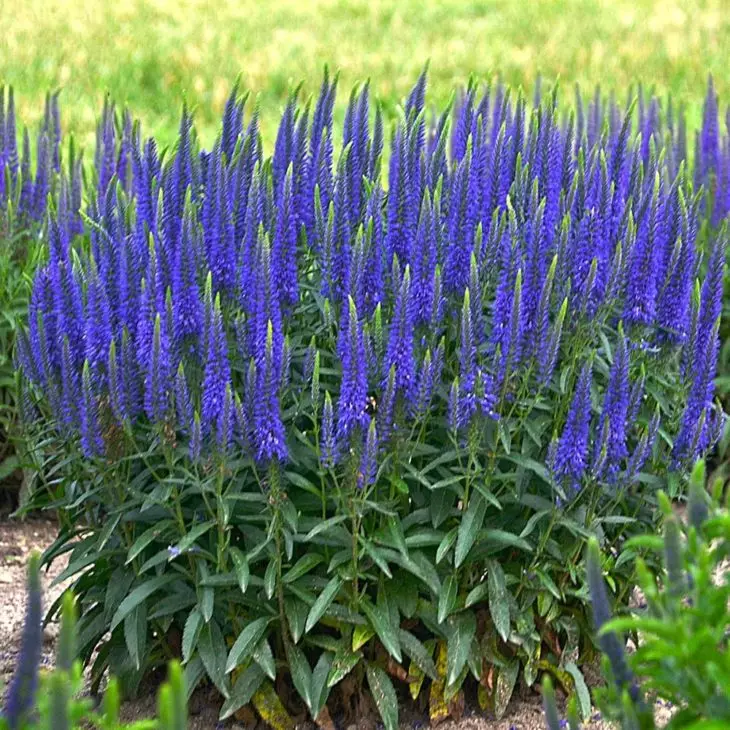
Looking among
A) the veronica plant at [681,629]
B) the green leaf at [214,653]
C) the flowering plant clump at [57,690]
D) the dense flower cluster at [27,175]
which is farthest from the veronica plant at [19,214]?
the veronica plant at [681,629]

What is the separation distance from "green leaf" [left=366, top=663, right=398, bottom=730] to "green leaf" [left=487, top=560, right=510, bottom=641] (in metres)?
0.39

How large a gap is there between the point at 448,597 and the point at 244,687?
0.70 m

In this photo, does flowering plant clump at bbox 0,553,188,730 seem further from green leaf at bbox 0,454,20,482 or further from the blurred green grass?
the blurred green grass

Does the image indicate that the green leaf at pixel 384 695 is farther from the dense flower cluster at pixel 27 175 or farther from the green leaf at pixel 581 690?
the dense flower cluster at pixel 27 175

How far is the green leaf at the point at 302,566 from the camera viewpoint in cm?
386

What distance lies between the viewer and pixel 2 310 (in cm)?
553

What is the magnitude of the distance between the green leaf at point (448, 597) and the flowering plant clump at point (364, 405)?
10 millimetres

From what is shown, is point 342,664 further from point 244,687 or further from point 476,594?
point 476,594

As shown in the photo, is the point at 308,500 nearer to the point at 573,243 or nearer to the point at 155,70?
the point at 573,243

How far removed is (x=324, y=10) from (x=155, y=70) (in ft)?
11.4

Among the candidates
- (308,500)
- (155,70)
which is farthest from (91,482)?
(155,70)

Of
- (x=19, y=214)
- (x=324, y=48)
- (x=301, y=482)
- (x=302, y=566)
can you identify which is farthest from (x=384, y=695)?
(x=324, y=48)

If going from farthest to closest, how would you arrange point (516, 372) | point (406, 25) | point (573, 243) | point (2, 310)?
1. point (406, 25)
2. point (2, 310)
3. point (573, 243)
4. point (516, 372)

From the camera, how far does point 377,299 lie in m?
3.96
